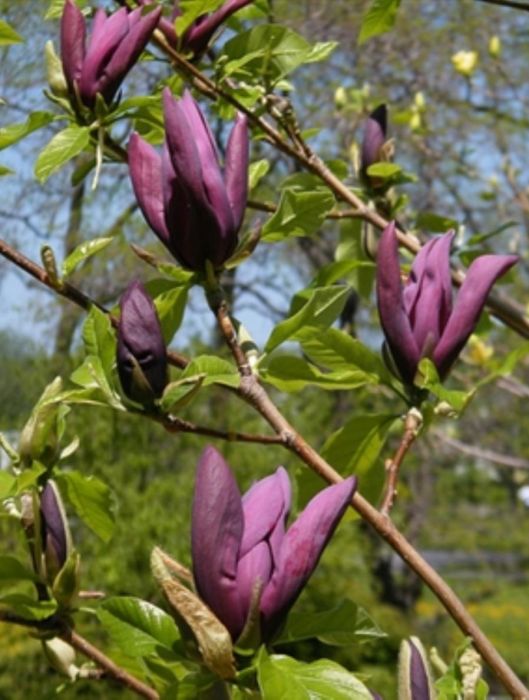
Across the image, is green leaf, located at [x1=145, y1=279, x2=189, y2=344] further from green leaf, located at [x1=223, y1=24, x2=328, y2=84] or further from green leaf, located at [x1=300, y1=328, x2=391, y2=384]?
green leaf, located at [x1=223, y1=24, x2=328, y2=84]

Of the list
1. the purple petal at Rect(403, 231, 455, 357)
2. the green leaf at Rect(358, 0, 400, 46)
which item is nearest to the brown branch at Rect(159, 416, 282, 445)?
the purple petal at Rect(403, 231, 455, 357)

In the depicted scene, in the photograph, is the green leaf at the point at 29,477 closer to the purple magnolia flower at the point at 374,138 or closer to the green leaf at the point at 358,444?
the green leaf at the point at 358,444

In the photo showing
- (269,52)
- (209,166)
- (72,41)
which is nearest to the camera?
(209,166)

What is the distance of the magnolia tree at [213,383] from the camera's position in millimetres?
456

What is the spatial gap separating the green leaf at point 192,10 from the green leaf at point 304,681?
381mm

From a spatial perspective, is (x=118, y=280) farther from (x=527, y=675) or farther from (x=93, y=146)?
(x=527, y=675)

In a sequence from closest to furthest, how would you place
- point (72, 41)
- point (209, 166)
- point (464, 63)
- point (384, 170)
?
1. point (209, 166)
2. point (72, 41)
3. point (384, 170)
4. point (464, 63)

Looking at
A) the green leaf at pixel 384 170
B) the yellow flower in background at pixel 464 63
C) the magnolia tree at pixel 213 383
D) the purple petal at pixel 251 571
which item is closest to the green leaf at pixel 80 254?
the magnolia tree at pixel 213 383

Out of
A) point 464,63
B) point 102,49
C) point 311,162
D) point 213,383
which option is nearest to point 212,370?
point 213,383

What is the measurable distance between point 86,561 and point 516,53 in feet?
8.53

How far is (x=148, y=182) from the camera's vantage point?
566 mm

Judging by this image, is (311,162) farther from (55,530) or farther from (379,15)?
(55,530)

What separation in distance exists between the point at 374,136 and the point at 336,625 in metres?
0.49

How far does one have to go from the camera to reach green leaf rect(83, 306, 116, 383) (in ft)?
1.81
